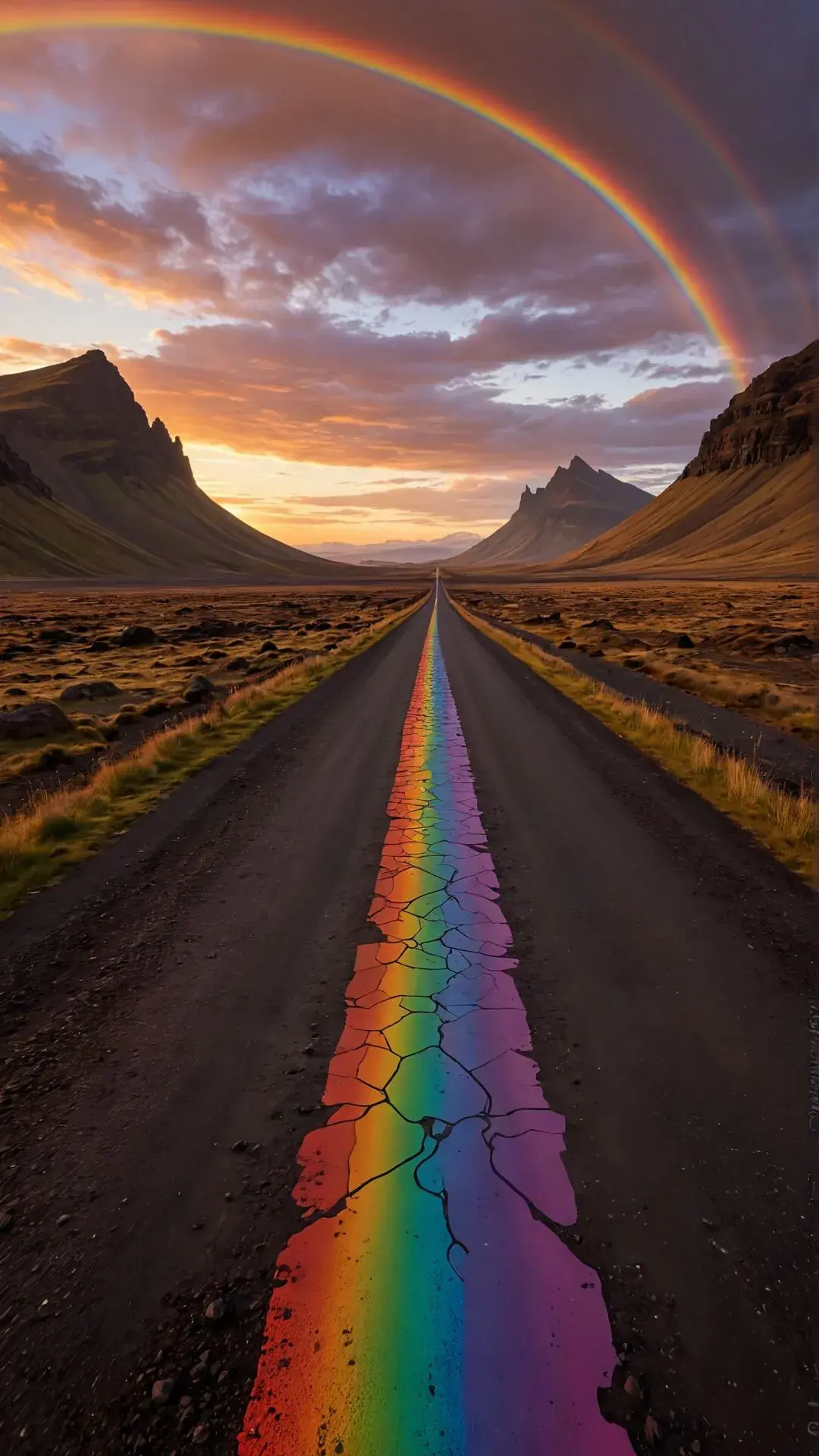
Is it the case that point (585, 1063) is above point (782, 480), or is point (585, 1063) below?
below

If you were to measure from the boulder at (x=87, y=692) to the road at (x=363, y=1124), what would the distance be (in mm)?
15432

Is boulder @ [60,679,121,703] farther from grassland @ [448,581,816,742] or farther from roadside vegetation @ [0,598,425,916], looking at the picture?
grassland @ [448,581,816,742]

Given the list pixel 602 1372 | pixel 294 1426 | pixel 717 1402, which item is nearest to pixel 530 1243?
pixel 602 1372

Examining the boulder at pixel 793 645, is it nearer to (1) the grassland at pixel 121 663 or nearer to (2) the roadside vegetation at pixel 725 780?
(2) the roadside vegetation at pixel 725 780

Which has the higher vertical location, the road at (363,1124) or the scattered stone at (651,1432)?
the scattered stone at (651,1432)

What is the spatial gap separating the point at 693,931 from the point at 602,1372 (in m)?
3.82

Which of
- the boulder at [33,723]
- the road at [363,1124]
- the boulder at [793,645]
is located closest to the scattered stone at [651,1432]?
the road at [363,1124]

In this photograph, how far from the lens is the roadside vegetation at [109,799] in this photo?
7.43 meters

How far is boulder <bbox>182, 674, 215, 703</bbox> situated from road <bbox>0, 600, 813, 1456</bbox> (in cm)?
1237

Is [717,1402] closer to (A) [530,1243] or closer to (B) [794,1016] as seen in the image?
(A) [530,1243]

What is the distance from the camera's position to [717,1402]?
2.34 meters

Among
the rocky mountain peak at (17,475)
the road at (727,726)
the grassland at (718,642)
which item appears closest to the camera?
the road at (727,726)

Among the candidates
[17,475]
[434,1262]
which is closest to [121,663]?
[434,1262]

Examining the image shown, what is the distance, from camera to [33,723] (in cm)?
1545
